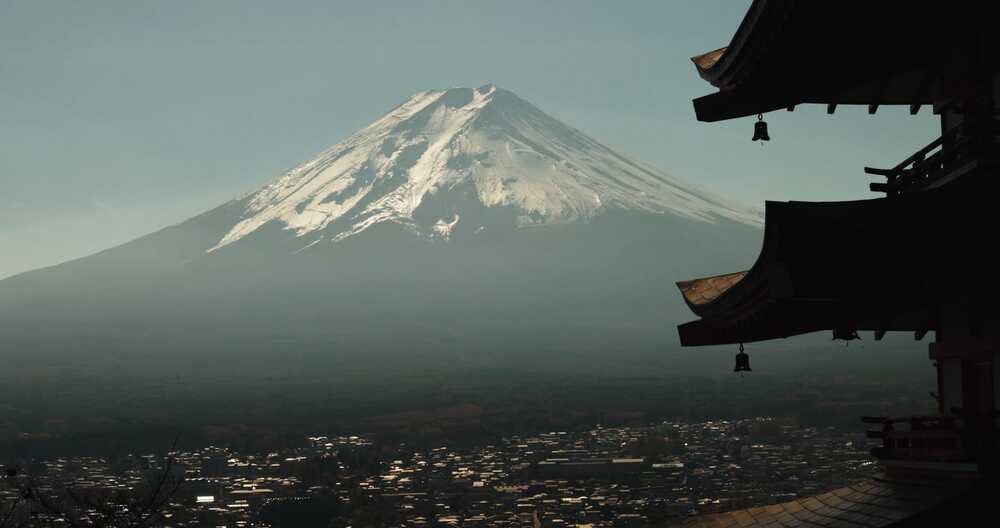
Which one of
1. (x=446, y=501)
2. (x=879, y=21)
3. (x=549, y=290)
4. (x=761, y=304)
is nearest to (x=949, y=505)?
(x=761, y=304)

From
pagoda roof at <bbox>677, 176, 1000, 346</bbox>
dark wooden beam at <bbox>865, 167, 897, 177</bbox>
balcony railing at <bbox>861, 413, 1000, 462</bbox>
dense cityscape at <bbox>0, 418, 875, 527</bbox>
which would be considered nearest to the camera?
pagoda roof at <bbox>677, 176, 1000, 346</bbox>

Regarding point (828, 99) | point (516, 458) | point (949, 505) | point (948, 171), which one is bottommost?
point (516, 458)

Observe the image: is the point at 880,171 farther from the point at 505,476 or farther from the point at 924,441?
the point at 505,476

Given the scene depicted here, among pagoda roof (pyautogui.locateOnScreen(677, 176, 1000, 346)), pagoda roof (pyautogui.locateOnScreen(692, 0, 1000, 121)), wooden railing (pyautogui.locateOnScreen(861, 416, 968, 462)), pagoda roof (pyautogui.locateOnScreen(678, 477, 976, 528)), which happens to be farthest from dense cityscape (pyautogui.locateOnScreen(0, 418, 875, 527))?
pagoda roof (pyautogui.locateOnScreen(677, 176, 1000, 346))

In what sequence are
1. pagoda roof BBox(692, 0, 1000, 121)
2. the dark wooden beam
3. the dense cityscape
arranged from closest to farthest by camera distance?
pagoda roof BBox(692, 0, 1000, 121) → the dark wooden beam → the dense cityscape

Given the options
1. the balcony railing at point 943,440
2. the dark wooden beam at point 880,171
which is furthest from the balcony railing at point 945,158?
the balcony railing at point 943,440

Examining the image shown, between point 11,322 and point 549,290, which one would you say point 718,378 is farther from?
point 11,322

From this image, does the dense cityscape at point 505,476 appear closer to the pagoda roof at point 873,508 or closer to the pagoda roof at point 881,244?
the pagoda roof at point 873,508

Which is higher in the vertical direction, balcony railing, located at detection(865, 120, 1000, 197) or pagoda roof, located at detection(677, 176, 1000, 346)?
balcony railing, located at detection(865, 120, 1000, 197)

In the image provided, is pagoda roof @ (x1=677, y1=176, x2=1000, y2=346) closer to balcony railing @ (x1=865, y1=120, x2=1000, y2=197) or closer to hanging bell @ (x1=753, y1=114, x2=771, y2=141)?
balcony railing @ (x1=865, y1=120, x2=1000, y2=197)
